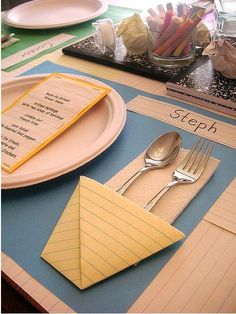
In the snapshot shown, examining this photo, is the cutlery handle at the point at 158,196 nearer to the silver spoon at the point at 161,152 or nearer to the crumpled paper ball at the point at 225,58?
the silver spoon at the point at 161,152

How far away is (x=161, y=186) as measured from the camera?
41 centimetres

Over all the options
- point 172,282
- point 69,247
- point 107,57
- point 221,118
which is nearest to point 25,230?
point 69,247

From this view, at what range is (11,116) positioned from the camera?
0.53 meters

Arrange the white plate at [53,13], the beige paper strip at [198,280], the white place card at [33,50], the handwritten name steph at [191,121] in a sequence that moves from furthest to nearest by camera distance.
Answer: the white plate at [53,13] → the white place card at [33,50] → the handwritten name steph at [191,121] → the beige paper strip at [198,280]

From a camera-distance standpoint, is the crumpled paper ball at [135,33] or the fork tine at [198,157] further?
the crumpled paper ball at [135,33]

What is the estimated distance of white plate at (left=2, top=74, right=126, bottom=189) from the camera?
41 cm

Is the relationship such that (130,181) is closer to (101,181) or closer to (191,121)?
(101,181)

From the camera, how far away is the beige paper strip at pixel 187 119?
501 millimetres

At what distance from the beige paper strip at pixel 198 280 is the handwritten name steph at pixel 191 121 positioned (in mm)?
206

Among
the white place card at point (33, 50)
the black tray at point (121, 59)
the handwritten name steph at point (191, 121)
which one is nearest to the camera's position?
the handwritten name steph at point (191, 121)

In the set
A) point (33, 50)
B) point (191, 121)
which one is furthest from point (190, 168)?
point (33, 50)

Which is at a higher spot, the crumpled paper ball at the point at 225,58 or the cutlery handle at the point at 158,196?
the crumpled paper ball at the point at 225,58

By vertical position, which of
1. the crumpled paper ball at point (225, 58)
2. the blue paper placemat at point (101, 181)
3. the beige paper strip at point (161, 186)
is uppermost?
the crumpled paper ball at point (225, 58)

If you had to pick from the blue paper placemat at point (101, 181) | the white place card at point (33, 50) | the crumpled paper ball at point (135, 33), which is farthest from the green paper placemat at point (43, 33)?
the blue paper placemat at point (101, 181)
